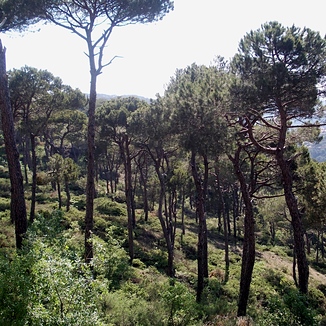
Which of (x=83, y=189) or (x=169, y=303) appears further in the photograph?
(x=83, y=189)

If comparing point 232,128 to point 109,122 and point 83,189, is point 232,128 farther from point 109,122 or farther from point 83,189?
point 83,189

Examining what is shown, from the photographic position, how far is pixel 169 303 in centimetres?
732

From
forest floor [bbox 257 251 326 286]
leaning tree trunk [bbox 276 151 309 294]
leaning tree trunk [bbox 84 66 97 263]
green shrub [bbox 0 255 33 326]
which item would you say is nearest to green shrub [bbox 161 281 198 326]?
leaning tree trunk [bbox 84 66 97 263]

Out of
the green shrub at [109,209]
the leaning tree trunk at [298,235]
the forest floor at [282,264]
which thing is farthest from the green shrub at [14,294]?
the green shrub at [109,209]

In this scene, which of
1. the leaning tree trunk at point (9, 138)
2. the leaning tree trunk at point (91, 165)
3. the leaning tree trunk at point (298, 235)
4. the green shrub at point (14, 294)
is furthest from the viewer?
the leaning tree trunk at point (298, 235)

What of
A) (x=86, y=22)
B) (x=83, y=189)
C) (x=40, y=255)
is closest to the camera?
(x=40, y=255)

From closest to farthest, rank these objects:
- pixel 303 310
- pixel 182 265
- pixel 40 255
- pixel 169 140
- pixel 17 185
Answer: pixel 40 255
pixel 303 310
pixel 17 185
pixel 169 140
pixel 182 265

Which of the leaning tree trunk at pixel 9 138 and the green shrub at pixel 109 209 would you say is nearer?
the leaning tree trunk at pixel 9 138

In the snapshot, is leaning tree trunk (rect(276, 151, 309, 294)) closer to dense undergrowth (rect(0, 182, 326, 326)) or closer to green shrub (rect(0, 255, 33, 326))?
dense undergrowth (rect(0, 182, 326, 326))

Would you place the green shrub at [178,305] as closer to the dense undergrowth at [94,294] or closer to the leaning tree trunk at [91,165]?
the dense undergrowth at [94,294]

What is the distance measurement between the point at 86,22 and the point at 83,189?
2767 centimetres

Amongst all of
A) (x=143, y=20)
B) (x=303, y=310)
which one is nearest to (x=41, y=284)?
(x=303, y=310)

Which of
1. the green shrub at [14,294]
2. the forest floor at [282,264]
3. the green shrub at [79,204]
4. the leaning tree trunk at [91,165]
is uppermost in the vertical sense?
the leaning tree trunk at [91,165]

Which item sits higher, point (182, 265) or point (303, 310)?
point (303, 310)
